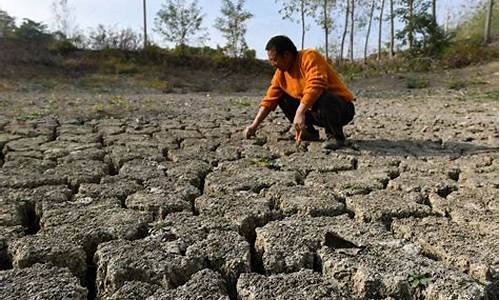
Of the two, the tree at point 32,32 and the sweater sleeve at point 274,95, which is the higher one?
the tree at point 32,32

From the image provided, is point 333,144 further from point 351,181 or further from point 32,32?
point 32,32

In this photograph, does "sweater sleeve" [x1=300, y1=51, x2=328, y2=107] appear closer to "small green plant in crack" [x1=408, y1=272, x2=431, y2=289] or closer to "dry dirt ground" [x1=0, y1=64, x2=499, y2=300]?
"dry dirt ground" [x1=0, y1=64, x2=499, y2=300]

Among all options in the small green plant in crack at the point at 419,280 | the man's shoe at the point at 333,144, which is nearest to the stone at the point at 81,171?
the man's shoe at the point at 333,144

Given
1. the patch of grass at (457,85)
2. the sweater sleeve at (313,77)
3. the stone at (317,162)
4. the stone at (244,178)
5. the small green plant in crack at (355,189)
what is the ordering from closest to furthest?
the small green plant in crack at (355,189) < the stone at (244,178) < the stone at (317,162) < the sweater sleeve at (313,77) < the patch of grass at (457,85)

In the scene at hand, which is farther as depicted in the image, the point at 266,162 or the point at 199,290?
the point at 266,162

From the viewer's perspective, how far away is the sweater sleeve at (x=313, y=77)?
2.79m

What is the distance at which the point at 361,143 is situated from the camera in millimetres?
3281

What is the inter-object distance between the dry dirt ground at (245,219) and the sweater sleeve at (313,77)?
13.2 inches

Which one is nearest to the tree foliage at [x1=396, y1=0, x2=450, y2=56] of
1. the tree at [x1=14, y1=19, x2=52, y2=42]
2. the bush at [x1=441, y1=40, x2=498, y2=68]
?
the bush at [x1=441, y1=40, x2=498, y2=68]

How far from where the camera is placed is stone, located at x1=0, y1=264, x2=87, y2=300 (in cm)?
112

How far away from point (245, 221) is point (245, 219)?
0.01 meters

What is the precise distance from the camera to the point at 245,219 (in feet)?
5.30

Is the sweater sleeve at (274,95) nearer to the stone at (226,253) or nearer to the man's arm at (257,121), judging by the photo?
the man's arm at (257,121)

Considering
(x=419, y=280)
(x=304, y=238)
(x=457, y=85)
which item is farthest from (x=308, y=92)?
(x=457, y=85)
